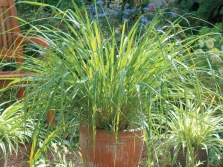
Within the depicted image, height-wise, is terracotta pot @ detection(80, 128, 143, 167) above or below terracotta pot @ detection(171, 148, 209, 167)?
above

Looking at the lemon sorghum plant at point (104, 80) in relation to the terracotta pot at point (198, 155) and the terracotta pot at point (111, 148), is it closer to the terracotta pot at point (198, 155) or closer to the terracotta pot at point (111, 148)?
the terracotta pot at point (111, 148)

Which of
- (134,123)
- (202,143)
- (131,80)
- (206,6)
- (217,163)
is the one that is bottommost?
(217,163)

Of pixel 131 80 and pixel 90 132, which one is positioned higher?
pixel 131 80

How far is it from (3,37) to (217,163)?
5.50ft

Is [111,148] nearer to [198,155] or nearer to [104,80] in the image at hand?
[104,80]

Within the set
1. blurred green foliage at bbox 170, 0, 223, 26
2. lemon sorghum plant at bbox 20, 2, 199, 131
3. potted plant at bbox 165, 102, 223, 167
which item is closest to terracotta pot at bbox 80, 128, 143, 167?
lemon sorghum plant at bbox 20, 2, 199, 131

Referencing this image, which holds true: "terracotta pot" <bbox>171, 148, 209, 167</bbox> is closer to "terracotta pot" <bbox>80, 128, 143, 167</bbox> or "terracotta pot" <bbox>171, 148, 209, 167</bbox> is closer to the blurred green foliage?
"terracotta pot" <bbox>80, 128, 143, 167</bbox>

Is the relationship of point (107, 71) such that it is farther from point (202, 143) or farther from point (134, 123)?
point (202, 143)

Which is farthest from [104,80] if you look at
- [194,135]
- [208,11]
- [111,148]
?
[208,11]

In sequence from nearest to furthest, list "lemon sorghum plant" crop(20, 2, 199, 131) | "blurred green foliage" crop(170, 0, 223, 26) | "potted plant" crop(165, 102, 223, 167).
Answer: "lemon sorghum plant" crop(20, 2, 199, 131) → "potted plant" crop(165, 102, 223, 167) → "blurred green foliage" crop(170, 0, 223, 26)

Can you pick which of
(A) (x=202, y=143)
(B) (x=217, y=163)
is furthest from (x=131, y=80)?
(B) (x=217, y=163)

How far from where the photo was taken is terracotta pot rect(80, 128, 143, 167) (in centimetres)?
198

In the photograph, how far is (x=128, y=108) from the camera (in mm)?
2029

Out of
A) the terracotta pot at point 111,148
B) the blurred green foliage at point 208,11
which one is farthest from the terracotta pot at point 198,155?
the blurred green foliage at point 208,11
